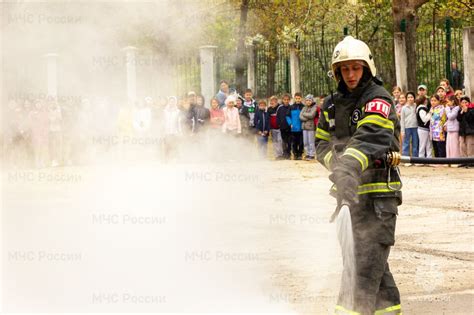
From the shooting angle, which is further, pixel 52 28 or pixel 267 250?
pixel 267 250

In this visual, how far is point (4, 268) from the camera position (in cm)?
896

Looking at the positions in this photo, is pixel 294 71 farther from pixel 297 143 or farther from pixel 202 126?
pixel 202 126

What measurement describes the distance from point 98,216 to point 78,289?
→ 4914mm

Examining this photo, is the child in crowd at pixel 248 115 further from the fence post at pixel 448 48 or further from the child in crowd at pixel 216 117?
the fence post at pixel 448 48

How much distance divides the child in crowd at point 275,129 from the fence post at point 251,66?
6100mm

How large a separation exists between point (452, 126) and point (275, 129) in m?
5.31

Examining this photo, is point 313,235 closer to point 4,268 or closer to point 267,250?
point 267,250

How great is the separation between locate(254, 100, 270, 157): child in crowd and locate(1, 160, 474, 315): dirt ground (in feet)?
15.0

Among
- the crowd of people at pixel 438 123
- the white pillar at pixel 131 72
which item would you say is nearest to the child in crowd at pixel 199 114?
the crowd of people at pixel 438 123

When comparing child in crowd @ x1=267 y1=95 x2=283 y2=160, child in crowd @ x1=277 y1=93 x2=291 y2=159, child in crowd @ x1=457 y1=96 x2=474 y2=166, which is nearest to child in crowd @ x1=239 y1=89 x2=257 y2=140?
child in crowd @ x1=267 y1=95 x2=283 y2=160

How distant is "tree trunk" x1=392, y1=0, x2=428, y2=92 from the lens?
24.9 meters

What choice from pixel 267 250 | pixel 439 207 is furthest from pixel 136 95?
pixel 439 207

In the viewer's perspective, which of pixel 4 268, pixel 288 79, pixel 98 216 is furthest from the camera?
pixel 288 79

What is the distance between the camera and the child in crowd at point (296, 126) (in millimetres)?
23109
